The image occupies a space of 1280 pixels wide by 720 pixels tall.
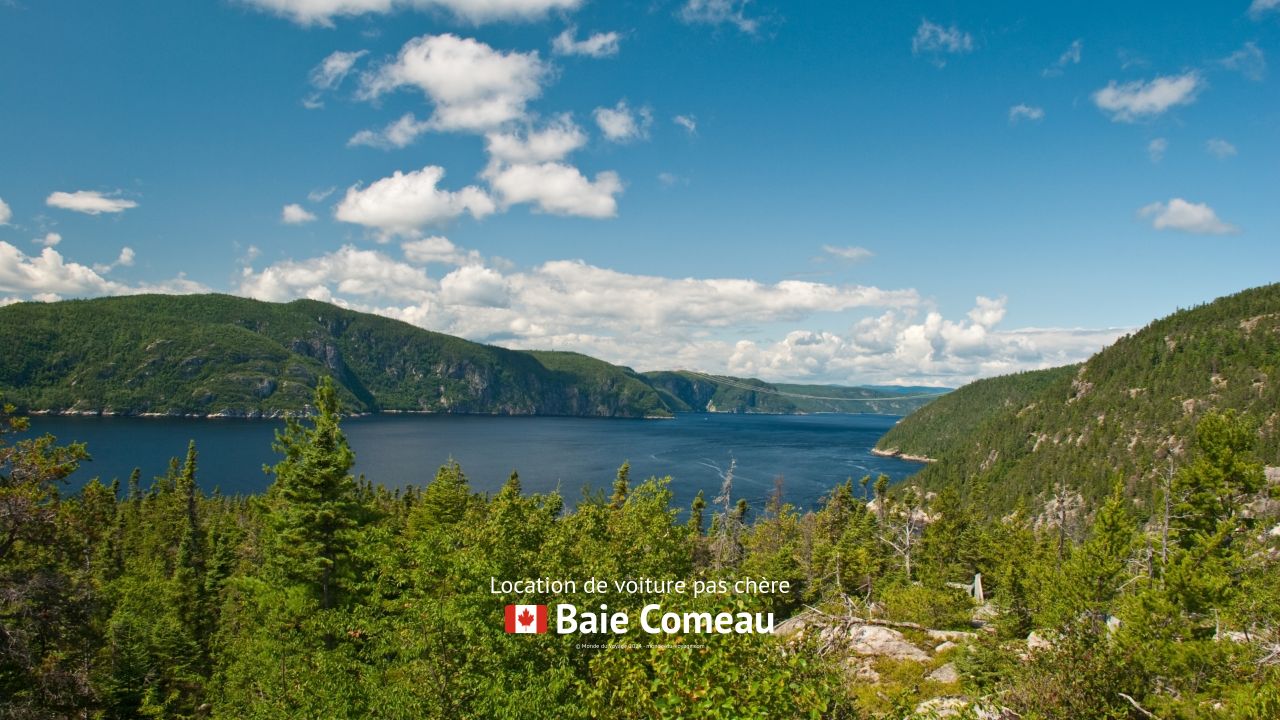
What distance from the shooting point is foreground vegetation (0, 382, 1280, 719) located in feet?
42.5

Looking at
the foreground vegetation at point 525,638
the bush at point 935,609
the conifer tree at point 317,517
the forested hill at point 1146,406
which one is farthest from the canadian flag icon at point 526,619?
the forested hill at point 1146,406

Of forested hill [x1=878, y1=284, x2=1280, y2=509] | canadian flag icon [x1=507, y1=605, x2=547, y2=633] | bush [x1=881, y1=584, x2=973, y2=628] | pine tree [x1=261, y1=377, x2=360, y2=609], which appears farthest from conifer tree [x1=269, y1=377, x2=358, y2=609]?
forested hill [x1=878, y1=284, x2=1280, y2=509]

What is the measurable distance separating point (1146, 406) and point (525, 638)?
635ft

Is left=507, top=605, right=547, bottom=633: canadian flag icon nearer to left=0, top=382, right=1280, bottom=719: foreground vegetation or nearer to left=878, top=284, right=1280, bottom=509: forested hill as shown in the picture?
left=0, top=382, right=1280, bottom=719: foreground vegetation

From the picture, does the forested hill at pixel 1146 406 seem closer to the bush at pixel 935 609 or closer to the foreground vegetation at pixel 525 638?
the bush at pixel 935 609

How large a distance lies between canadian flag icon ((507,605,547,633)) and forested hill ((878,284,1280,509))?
417 ft

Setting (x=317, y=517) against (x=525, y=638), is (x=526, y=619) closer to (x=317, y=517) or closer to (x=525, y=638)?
(x=525, y=638)

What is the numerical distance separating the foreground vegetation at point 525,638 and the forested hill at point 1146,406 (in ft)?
349

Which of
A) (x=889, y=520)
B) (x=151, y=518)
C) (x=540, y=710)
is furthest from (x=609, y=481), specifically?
(x=540, y=710)

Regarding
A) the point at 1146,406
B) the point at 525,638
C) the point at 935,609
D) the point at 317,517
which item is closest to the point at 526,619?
the point at 525,638

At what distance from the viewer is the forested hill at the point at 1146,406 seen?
466ft

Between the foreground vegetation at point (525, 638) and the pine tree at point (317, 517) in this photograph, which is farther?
the pine tree at point (317, 517)

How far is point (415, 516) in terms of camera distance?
4575 centimetres

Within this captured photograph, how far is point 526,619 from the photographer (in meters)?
19.8
